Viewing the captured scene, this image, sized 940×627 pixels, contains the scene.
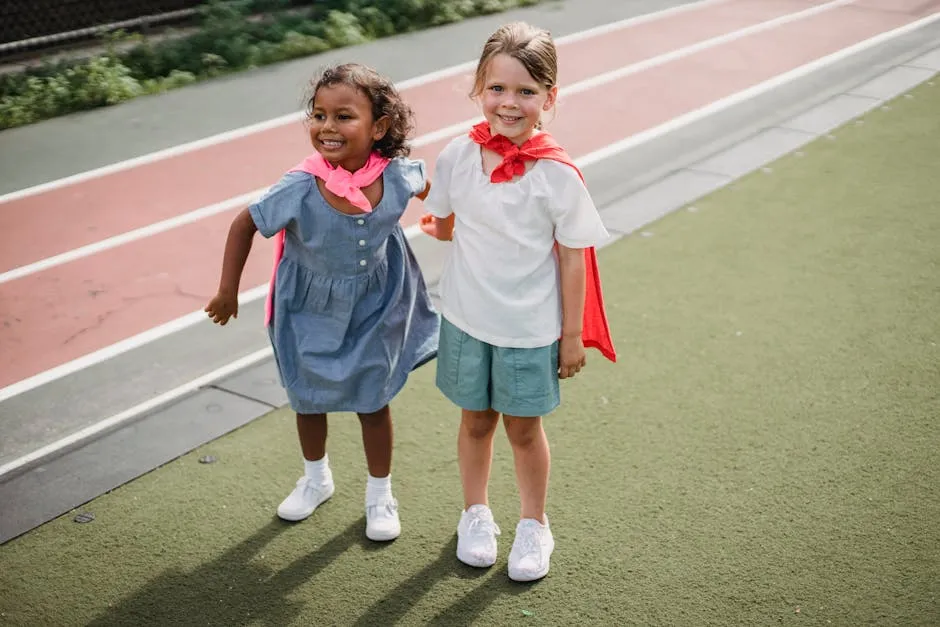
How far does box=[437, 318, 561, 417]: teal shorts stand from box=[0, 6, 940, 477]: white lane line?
68.5 inches

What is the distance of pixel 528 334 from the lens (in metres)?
3.08

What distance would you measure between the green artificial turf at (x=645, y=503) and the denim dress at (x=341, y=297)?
544 millimetres

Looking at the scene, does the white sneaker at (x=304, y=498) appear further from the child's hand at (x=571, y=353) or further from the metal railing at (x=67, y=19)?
the metal railing at (x=67, y=19)

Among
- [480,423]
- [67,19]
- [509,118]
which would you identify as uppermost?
[509,118]

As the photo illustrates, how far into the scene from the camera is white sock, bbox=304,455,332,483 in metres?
3.63

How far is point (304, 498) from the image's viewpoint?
3.62m

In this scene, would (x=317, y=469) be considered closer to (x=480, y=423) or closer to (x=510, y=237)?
(x=480, y=423)

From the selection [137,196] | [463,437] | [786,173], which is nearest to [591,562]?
[463,437]

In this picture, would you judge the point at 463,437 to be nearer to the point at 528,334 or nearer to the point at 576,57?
the point at 528,334

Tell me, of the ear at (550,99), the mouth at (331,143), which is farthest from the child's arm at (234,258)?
the ear at (550,99)

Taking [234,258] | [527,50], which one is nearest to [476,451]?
[234,258]

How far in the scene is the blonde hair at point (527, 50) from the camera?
2.90m

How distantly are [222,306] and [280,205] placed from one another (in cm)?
36

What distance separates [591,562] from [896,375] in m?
1.82
